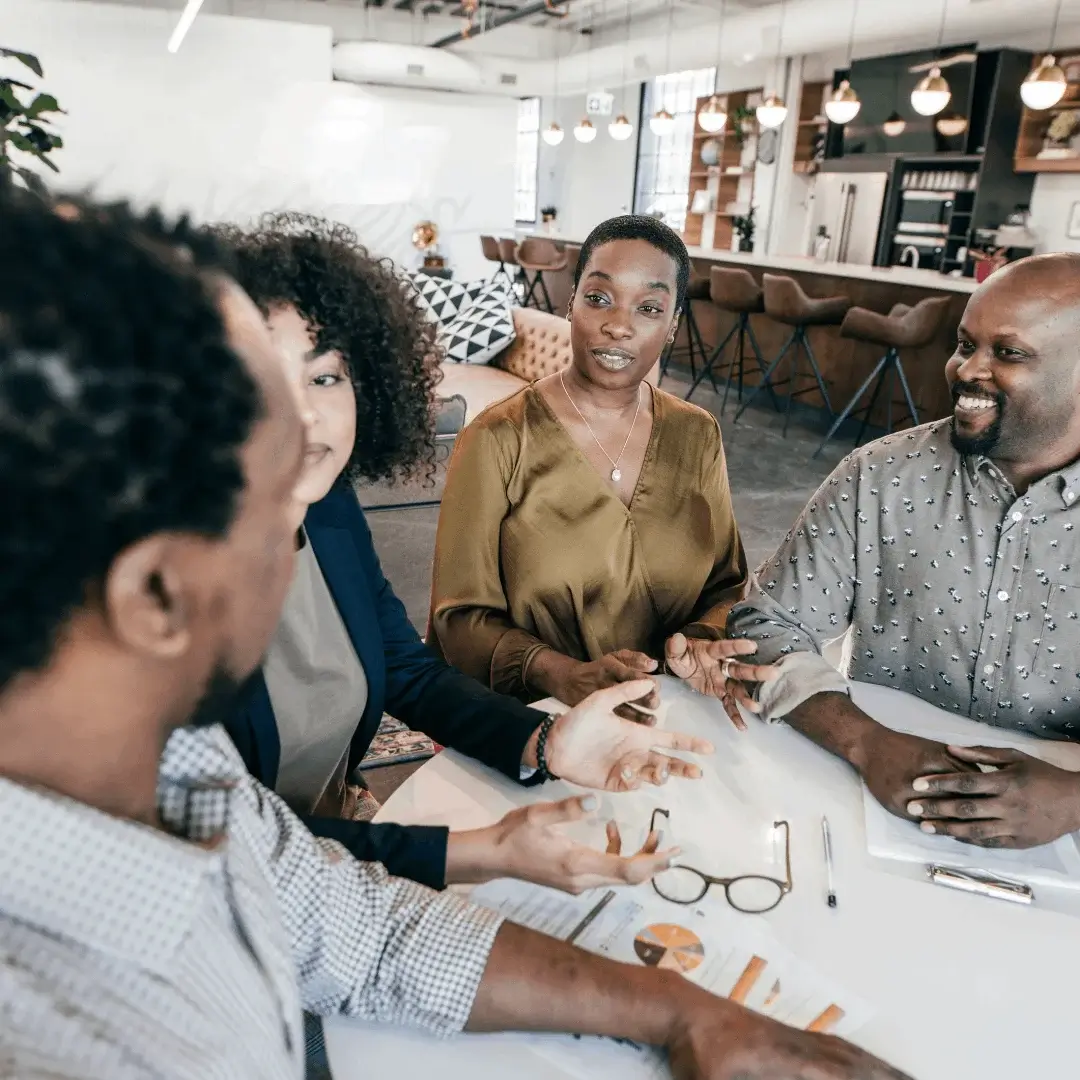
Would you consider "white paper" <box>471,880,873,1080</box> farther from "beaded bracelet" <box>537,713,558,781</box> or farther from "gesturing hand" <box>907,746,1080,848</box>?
"gesturing hand" <box>907,746,1080,848</box>

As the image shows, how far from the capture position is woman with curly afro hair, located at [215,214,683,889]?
1.07 meters

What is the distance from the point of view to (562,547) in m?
1.83

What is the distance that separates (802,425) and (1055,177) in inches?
134

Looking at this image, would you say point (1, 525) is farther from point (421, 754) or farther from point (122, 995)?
point (421, 754)

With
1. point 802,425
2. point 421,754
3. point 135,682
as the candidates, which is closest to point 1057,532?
point 135,682

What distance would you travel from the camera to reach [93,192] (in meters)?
0.58

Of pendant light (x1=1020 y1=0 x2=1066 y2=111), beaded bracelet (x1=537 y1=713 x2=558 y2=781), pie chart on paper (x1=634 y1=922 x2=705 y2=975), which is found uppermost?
pendant light (x1=1020 y1=0 x2=1066 y2=111)

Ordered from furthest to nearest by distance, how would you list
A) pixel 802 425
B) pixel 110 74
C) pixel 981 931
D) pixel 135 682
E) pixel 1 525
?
pixel 110 74 → pixel 802 425 → pixel 981 931 → pixel 135 682 → pixel 1 525

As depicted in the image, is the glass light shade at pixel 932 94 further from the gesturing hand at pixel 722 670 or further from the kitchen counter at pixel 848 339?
the gesturing hand at pixel 722 670

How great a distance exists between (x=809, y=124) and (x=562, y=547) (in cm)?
964

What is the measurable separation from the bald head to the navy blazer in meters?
0.96

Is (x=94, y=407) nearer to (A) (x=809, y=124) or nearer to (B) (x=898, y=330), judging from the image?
(B) (x=898, y=330)

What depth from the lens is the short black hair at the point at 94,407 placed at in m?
0.43

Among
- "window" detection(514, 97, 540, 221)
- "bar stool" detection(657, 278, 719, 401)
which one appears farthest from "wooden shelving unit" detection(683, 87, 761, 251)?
"window" detection(514, 97, 540, 221)
